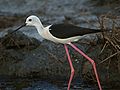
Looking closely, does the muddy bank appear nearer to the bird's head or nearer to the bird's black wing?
the bird's black wing

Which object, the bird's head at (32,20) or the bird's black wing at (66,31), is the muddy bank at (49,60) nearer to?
the bird's black wing at (66,31)

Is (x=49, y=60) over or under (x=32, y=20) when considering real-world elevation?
under

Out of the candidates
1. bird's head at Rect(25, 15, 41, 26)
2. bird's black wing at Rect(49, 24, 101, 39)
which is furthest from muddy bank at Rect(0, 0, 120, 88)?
bird's head at Rect(25, 15, 41, 26)

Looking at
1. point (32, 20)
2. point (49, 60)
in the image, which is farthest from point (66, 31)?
point (49, 60)

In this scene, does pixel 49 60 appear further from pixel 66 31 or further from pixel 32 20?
pixel 66 31

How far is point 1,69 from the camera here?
10.1 meters

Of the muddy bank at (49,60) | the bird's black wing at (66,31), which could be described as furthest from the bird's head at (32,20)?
the muddy bank at (49,60)

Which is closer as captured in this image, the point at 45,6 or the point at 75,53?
the point at 75,53

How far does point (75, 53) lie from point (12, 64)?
50.7 inches

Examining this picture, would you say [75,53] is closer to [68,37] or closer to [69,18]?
[68,37]

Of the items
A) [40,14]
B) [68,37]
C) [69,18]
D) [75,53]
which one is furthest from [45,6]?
[68,37]

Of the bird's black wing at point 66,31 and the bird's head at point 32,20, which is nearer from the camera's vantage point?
the bird's black wing at point 66,31

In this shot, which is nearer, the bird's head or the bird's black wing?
the bird's black wing

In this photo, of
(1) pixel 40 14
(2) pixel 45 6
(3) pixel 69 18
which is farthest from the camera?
(2) pixel 45 6
